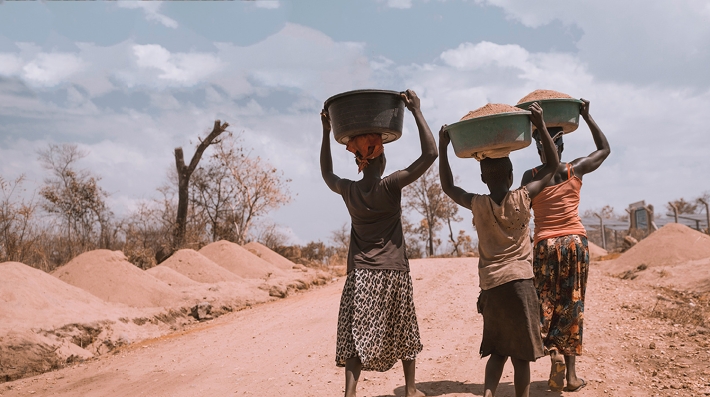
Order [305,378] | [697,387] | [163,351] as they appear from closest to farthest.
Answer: [697,387], [305,378], [163,351]

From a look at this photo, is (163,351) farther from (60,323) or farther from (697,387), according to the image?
(697,387)

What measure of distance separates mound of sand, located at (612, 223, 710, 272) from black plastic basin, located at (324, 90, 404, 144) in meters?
10.6

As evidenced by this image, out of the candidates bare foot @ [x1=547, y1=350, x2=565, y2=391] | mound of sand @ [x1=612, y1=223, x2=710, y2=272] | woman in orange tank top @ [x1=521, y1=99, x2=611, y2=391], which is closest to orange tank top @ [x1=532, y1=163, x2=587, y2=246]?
woman in orange tank top @ [x1=521, y1=99, x2=611, y2=391]

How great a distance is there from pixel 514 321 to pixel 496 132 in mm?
1030

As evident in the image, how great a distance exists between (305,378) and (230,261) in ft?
33.9

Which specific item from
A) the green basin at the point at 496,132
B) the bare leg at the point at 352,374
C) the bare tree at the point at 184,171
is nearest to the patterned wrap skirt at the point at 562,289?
the green basin at the point at 496,132

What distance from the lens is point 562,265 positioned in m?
3.99

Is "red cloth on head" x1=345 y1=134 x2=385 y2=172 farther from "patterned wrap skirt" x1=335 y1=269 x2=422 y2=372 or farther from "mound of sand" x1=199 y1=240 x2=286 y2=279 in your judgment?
"mound of sand" x1=199 y1=240 x2=286 y2=279

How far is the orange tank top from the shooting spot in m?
4.01

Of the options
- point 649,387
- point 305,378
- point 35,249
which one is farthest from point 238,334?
point 35,249

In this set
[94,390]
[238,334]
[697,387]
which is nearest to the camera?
[697,387]

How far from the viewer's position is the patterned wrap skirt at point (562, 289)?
3.92 meters

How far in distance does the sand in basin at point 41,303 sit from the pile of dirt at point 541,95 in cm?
596

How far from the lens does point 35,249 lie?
1216cm
